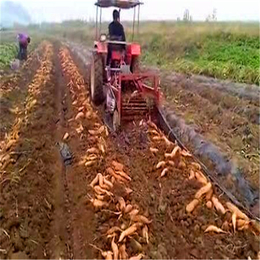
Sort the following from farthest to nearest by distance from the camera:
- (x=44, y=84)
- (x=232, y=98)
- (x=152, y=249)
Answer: (x=44, y=84)
(x=232, y=98)
(x=152, y=249)

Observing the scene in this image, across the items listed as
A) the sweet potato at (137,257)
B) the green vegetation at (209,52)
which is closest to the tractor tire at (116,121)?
the sweet potato at (137,257)

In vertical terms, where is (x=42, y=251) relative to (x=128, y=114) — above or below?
below

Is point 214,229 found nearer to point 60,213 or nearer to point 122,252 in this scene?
point 122,252

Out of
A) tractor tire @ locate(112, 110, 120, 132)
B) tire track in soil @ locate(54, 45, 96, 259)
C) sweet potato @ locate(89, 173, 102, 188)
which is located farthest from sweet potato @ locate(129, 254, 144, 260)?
tractor tire @ locate(112, 110, 120, 132)

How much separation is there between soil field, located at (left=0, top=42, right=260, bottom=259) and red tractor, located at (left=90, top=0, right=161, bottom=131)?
32cm

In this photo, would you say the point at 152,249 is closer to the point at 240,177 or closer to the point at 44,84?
the point at 240,177

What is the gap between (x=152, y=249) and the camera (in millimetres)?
4734

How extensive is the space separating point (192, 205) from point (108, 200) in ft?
3.39

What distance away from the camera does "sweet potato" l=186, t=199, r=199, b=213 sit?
5.47m

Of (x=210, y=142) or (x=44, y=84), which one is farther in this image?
(x=44, y=84)

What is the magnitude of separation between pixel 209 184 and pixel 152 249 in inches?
61.0

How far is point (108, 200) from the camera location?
18.8 ft

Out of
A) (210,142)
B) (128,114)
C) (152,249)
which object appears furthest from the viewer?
(128,114)

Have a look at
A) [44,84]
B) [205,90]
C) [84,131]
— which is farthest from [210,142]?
[44,84]
